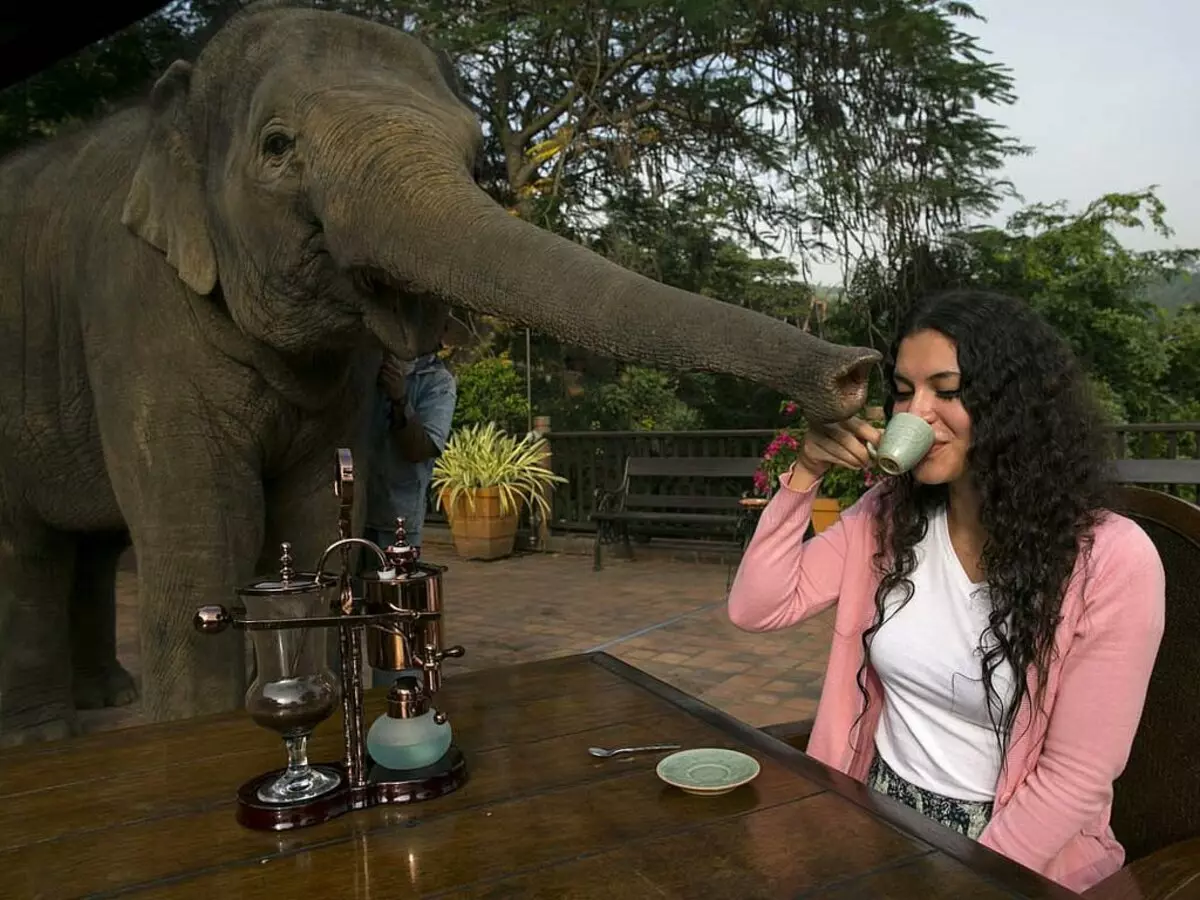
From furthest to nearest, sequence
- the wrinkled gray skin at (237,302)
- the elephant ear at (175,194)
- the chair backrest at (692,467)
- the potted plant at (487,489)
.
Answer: the potted plant at (487,489) → the chair backrest at (692,467) → the elephant ear at (175,194) → the wrinkled gray skin at (237,302)

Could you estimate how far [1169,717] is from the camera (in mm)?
1493

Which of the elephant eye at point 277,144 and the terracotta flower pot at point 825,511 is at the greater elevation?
the elephant eye at point 277,144

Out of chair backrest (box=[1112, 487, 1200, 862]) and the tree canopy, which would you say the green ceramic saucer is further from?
the tree canopy

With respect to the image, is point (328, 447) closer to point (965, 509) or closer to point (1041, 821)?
point (965, 509)

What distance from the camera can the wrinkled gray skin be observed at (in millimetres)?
1637

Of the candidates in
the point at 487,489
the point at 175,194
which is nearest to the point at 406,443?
the point at 175,194

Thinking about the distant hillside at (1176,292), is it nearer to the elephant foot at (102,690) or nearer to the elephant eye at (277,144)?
the elephant foot at (102,690)

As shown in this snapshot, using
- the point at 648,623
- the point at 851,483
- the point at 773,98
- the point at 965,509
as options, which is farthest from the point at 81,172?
the point at 773,98

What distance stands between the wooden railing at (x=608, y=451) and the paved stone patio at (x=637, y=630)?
957 millimetres

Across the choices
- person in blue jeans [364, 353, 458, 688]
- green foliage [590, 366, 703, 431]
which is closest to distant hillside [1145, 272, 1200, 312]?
green foliage [590, 366, 703, 431]

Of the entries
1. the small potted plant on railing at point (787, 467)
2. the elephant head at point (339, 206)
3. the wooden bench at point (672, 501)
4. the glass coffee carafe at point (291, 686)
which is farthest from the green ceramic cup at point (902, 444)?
the wooden bench at point (672, 501)

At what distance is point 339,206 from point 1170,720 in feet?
5.22

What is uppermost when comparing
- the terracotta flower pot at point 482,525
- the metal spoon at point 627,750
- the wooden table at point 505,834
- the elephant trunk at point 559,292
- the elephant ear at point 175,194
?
the elephant ear at point 175,194

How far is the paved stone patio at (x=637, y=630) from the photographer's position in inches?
157
